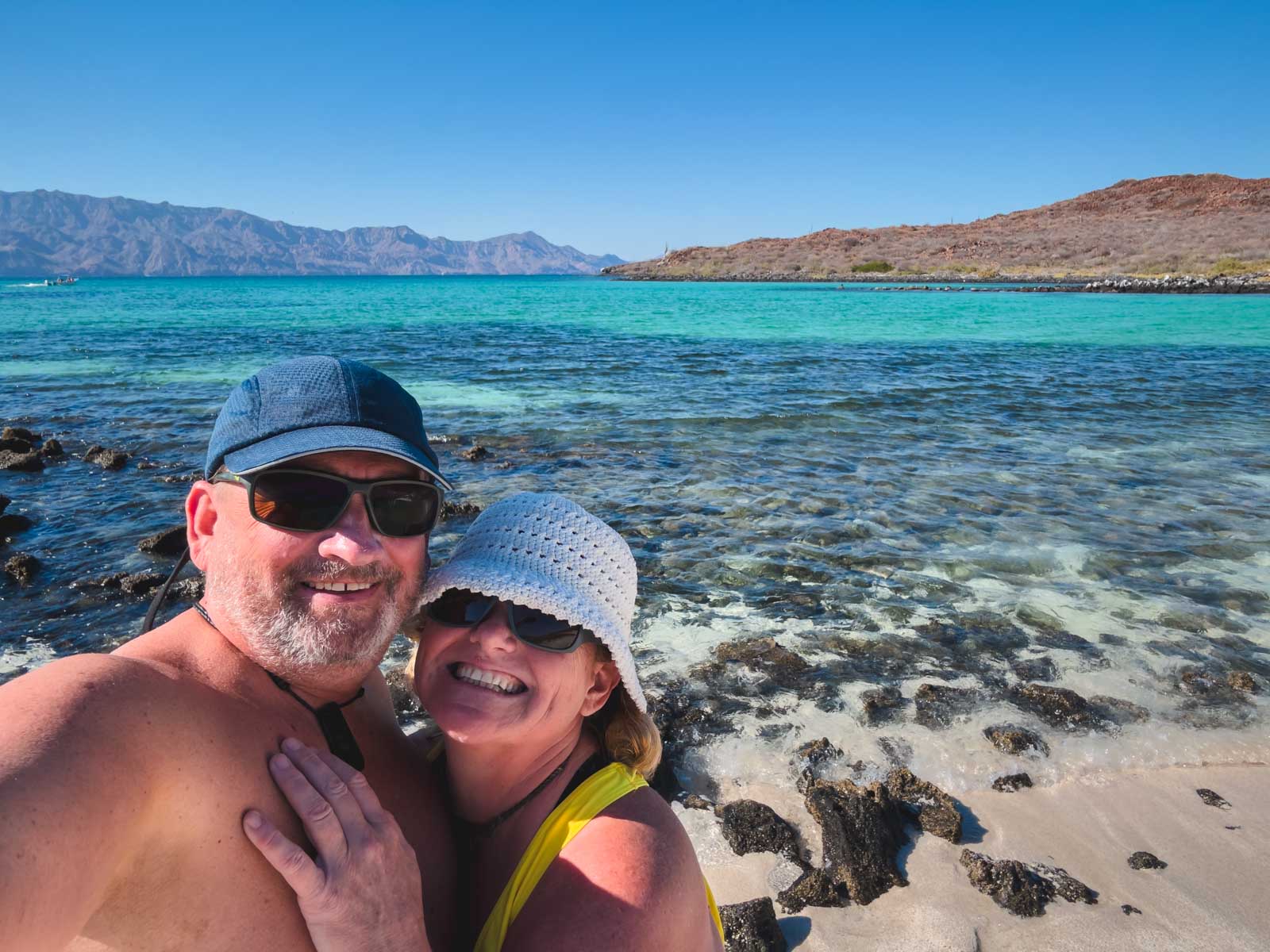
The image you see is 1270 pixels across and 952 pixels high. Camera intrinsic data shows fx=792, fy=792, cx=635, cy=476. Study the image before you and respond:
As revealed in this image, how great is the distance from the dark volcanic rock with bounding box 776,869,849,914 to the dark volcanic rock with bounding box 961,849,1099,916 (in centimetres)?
68

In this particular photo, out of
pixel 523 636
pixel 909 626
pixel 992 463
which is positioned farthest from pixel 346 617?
pixel 992 463

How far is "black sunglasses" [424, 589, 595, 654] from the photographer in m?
2.38

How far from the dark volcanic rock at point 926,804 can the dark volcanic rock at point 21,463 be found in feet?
41.7

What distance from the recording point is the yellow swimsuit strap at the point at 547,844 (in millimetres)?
2088

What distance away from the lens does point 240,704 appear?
6.04 feet

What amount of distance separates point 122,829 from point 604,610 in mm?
1331

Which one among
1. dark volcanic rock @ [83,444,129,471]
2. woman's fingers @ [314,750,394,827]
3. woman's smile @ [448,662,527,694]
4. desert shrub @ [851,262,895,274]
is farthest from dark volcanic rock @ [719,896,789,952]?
desert shrub @ [851,262,895,274]

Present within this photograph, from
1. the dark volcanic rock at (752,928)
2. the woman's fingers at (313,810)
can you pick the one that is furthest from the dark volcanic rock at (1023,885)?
the woman's fingers at (313,810)

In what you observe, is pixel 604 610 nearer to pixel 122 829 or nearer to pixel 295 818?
pixel 295 818

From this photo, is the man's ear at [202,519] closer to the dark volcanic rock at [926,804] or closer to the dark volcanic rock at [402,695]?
the dark volcanic rock at [402,695]

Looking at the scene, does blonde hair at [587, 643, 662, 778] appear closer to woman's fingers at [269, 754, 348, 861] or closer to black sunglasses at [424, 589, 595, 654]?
black sunglasses at [424, 589, 595, 654]

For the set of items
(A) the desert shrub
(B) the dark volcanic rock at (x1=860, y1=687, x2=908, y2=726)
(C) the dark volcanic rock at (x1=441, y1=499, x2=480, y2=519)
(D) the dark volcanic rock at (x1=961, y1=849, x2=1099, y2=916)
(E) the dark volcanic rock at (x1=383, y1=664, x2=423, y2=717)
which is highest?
(D) the dark volcanic rock at (x1=961, y1=849, x2=1099, y2=916)

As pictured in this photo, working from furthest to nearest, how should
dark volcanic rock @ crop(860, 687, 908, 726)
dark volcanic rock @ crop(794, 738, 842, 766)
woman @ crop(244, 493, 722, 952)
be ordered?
1. dark volcanic rock @ crop(860, 687, 908, 726)
2. dark volcanic rock @ crop(794, 738, 842, 766)
3. woman @ crop(244, 493, 722, 952)

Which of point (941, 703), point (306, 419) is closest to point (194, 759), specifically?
point (306, 419)
